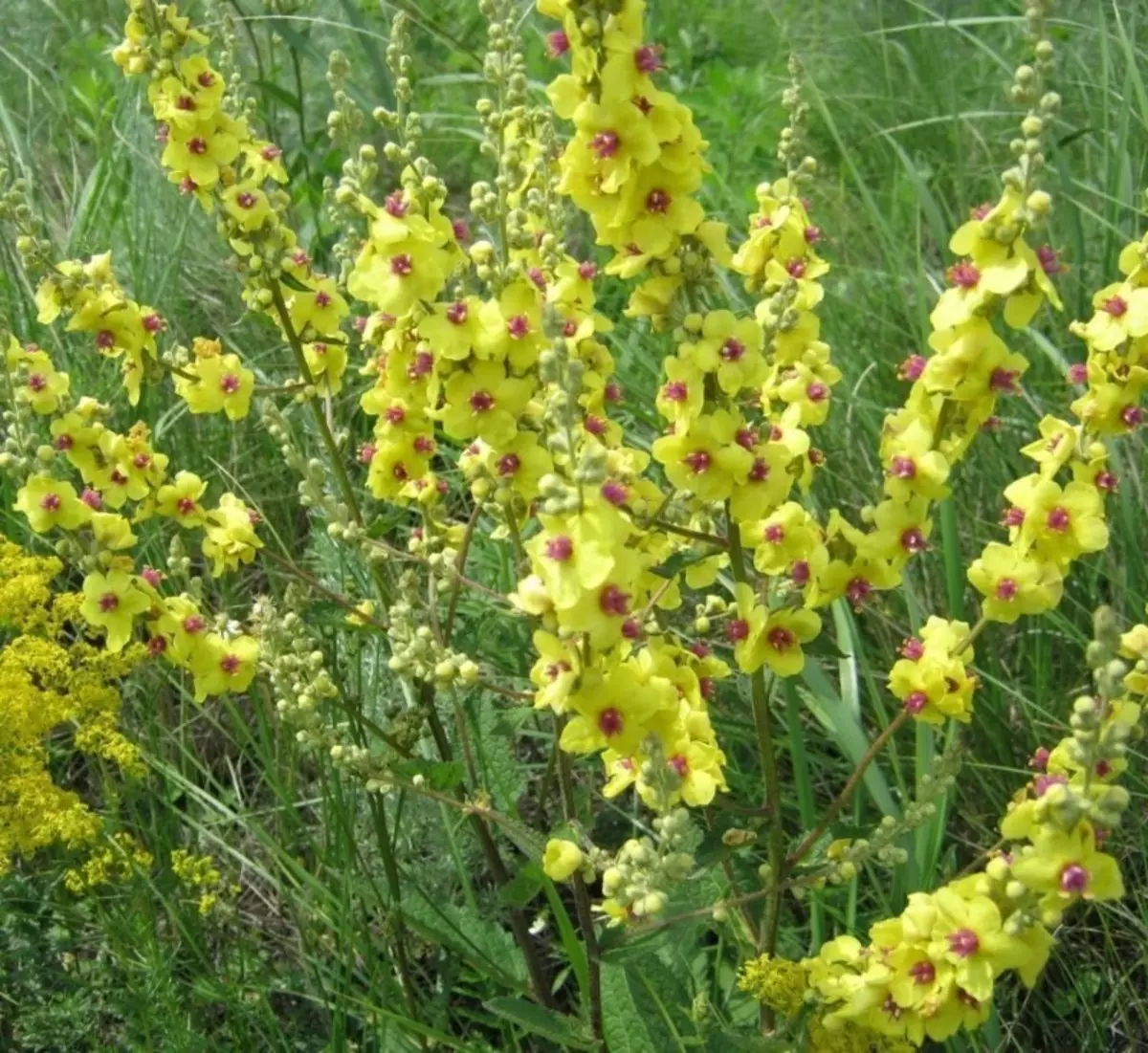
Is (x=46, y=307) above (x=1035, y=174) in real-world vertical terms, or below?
below

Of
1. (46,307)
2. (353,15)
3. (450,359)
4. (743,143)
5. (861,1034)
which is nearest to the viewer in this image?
(450,359)

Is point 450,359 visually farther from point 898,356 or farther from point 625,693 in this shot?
point 898,356

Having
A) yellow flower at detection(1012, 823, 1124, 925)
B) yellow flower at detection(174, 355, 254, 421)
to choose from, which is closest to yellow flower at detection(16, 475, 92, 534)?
yellow flower at detection(174, 355, 254, 421)

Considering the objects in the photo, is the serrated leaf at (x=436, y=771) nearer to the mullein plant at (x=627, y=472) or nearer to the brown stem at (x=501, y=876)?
the mullein plant at (x=627, y=472)

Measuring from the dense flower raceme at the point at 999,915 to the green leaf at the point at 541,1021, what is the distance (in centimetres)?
30

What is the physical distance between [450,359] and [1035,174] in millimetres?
785

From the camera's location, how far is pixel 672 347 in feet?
12.5

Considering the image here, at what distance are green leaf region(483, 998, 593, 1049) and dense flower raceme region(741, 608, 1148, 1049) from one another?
30 cm

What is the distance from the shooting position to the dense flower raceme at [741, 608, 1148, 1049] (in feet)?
5.19

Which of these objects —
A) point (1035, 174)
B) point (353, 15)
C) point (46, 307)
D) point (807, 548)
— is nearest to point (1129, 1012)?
point (807, 548)

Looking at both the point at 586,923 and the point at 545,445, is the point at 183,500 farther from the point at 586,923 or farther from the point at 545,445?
the point at 586,923

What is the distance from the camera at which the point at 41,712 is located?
8.04 feet

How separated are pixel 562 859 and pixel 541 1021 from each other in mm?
400

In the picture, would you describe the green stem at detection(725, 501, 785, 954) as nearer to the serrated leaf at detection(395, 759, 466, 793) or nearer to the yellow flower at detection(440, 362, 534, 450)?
the yellow flower at detection(440, 362, 534, 450)
